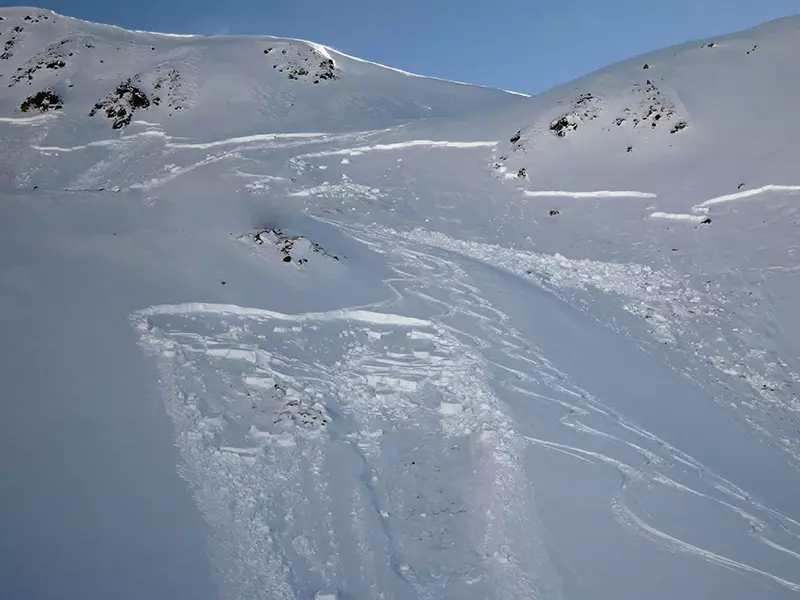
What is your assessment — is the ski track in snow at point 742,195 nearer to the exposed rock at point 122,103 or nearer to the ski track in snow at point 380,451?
the ski track in snow at point 380,451

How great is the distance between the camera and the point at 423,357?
30.0 feet

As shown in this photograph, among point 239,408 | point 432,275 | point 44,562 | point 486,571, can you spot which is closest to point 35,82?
point 432,275

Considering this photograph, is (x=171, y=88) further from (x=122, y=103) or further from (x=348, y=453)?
(x=348, y=453)

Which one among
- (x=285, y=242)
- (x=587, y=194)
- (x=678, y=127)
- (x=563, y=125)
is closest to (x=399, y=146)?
(x=563, y=125)

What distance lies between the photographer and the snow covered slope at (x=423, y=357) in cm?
540

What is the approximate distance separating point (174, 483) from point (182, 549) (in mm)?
942

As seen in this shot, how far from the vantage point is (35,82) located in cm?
2639

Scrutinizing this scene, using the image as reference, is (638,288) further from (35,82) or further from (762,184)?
(35,82)

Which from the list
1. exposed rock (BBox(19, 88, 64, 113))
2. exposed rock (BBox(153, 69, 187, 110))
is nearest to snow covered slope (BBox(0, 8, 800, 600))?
exposed rock (BBox(19, 88, 64, 113))

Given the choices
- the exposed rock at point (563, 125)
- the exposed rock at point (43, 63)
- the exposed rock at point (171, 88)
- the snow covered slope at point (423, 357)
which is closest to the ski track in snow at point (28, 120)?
the snow covered slope at point (423, 357)

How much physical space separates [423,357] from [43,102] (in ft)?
79.5

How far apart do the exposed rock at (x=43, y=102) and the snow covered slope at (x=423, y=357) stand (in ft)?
14.7

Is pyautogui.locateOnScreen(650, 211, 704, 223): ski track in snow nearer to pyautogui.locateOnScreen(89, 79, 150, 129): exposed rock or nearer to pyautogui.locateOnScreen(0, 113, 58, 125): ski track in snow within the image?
pyautogui.locateOnScreen(89, 79, 150, 129): exposed rock

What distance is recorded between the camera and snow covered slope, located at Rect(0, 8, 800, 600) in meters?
5.40
